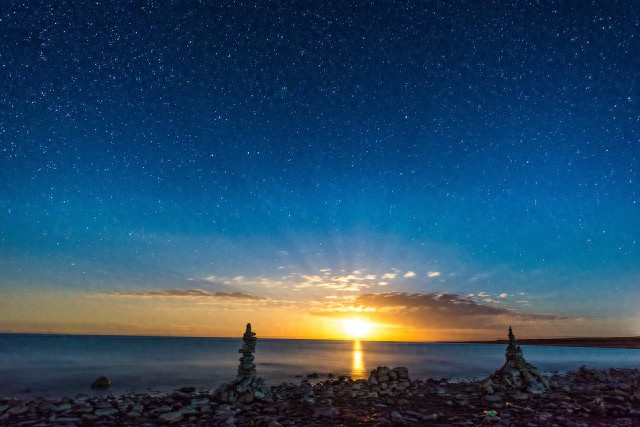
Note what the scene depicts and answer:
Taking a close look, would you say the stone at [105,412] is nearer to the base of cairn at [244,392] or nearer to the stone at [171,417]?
the stone at [171,417]

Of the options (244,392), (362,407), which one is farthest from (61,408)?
(362,407)

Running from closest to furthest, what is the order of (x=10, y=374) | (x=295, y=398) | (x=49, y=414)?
(x=49, y=414)
(x=295, y=398)
(x=10, y=374)

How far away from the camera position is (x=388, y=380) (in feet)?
71.6

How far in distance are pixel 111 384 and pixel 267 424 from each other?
24.9 meters

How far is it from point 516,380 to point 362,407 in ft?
31.1

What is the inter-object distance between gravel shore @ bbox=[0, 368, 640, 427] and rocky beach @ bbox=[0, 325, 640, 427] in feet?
0.11

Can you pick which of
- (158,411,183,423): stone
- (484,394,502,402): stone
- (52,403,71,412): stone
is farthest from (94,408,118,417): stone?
(484,394,502,402): stone

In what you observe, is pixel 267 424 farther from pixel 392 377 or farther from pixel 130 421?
pixel 392 377

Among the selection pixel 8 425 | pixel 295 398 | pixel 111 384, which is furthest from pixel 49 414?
pixel 111 384

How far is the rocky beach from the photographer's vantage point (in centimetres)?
1355

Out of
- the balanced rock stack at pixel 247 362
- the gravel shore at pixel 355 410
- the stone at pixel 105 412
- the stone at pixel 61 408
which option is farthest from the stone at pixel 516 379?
the stone at pixel 61 408

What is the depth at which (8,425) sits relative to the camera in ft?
42.1

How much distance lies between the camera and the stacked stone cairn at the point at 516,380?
18997 millimetres

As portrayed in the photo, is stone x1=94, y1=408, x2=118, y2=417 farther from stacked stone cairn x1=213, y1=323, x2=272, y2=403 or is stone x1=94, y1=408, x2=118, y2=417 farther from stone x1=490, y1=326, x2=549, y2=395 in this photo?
stone x1=490, y1=326, x2=549, y2=395
